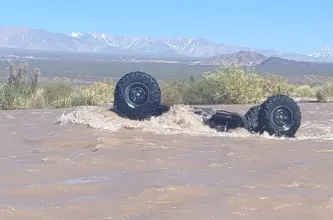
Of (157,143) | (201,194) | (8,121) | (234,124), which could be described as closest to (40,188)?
(201,194)

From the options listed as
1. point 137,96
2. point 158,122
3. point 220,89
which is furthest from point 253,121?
point 220,89

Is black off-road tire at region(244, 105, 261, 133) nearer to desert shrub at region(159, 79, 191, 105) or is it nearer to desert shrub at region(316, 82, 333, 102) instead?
desert shrub at region(159, 79, 191, 105)

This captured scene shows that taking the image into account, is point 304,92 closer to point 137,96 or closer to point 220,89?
point 220,89

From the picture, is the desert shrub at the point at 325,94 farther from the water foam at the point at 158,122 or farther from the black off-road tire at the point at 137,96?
the black off-road tire at the point at 137,96

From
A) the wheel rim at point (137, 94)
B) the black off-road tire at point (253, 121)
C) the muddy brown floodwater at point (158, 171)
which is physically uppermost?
the wheel rim at point (137, 94)

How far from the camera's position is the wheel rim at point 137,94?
38.8ft

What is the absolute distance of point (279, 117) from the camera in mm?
11273

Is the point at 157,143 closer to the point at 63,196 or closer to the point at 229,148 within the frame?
the point at 229,148

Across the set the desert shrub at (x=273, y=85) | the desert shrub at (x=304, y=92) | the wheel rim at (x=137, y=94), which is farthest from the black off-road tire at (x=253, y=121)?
the desert shrub at (x=304, y=92)

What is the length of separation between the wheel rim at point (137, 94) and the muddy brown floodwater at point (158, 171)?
16.5 inches

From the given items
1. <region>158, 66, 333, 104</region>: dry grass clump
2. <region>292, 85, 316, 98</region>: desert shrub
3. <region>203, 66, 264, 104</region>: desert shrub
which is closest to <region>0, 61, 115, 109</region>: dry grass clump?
<region>158, 66, 333, 104</region>: dry grass clump

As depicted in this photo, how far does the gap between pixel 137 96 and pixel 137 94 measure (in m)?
0.04

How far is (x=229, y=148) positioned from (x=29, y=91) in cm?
1169

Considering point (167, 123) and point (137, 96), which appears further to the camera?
point (137, 96)
